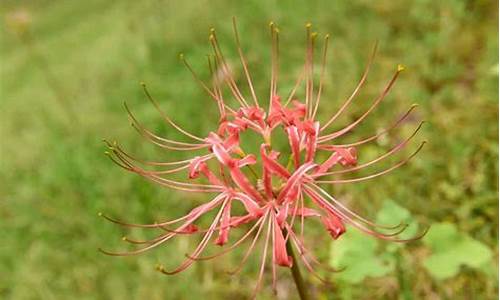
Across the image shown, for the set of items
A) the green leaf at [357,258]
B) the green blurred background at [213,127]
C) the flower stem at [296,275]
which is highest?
the green blurred background at [213,127]

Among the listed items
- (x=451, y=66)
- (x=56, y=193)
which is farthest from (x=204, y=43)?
(x=451, y=66)

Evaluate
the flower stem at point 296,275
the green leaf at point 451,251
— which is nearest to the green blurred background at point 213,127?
the green leaf at point 451,251

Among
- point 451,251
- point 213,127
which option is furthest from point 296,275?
point 213,127

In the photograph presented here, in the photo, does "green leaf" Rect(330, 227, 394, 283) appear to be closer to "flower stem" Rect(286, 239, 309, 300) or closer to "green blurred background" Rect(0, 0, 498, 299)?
"green blurred background" Rect(0, 0, 498, 299)

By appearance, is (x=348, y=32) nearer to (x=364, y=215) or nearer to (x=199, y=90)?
(x=199, y=90)

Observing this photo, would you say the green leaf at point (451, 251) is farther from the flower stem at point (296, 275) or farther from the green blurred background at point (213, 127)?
the flower stem at point (296, 275)

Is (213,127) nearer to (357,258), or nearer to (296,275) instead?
(357,258)

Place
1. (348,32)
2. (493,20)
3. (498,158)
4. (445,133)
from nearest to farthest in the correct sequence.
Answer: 1. (498,158)
2. (445,133)
3. (493,20)
4. (348,32)
